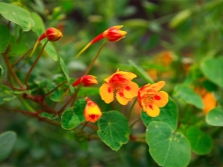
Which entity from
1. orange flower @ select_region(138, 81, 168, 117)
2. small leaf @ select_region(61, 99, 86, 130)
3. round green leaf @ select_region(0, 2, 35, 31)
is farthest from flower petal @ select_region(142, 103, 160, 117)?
round green leaf @ select_region(0, 2, 35, 31)

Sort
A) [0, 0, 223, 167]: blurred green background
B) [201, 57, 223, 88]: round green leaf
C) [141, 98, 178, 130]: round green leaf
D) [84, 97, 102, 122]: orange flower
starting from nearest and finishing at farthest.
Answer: [84, 97, 102, 122]: orange flower, [141, 98, 178, 130]: round green leaf, [201, 57, 223, 88]: round green leaf, [0, 0, 223, 167]: blurred green background

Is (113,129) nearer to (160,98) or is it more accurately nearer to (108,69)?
(160,98)

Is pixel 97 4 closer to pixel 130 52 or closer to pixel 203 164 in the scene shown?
pixel 130 52

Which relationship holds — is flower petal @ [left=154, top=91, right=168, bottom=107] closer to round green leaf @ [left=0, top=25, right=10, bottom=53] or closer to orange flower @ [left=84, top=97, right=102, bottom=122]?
orange flower @ [left=84, top=97, right=102, bottom=122]

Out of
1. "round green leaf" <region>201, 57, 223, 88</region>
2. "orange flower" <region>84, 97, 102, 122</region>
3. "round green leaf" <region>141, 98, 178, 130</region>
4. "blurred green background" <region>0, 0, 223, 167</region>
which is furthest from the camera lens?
"blurred green background" <region>0, 0, 223, 167</region>

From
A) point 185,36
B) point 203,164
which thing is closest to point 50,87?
point 203,164

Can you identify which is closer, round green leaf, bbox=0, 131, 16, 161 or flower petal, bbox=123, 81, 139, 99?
flower petal, bbox=123, 81, 139, 99

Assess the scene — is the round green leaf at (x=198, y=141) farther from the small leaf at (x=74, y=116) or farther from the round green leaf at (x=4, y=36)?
the round green leaf at (x=4, y=36)
